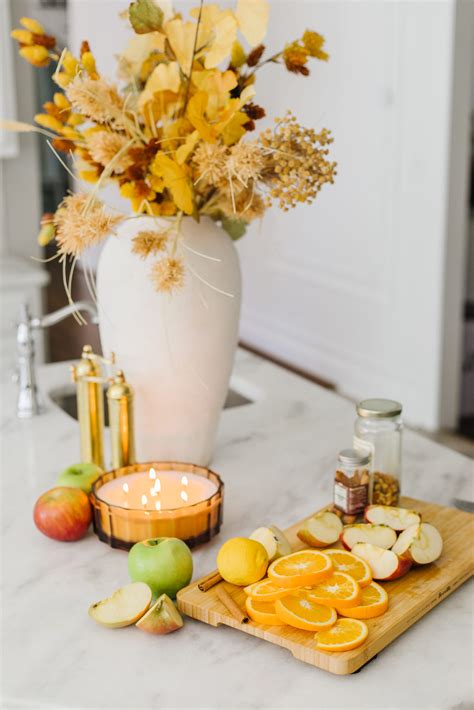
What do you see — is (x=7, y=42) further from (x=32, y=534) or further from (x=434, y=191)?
(x=32, y=534)

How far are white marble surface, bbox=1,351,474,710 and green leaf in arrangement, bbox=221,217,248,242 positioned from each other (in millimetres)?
372

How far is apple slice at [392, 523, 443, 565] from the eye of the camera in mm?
1047

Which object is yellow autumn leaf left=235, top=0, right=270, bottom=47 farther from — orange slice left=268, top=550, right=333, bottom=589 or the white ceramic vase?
orange slice left=268, top=550, right=333, bottom=589

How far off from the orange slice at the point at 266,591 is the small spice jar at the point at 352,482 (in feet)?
0.74

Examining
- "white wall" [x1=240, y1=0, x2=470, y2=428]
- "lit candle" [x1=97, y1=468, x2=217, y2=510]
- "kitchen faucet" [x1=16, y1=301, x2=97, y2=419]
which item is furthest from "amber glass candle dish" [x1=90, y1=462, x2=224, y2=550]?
"white wall" [x1=240, y1=0, x2=470, y2=428]

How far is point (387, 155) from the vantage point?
3.60m

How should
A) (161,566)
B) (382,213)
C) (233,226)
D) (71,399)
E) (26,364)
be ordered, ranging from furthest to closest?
(382,213), (71,399), (26,364), (233,226), (161,566)

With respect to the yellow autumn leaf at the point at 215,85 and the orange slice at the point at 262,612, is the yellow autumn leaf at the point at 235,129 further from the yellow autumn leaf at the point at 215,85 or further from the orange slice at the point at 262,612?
the orange slice at the point at 262,612

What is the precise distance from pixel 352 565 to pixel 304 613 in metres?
0.12

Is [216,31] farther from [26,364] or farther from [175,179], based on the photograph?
[26,364]

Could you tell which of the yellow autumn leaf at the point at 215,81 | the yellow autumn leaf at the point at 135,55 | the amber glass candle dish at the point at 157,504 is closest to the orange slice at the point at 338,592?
the amber glass candle dish at the point at 157,504

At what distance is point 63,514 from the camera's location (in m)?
1.17

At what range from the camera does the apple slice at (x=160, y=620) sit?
0.96 meters

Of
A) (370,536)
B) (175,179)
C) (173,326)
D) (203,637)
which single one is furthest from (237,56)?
(203,637)
